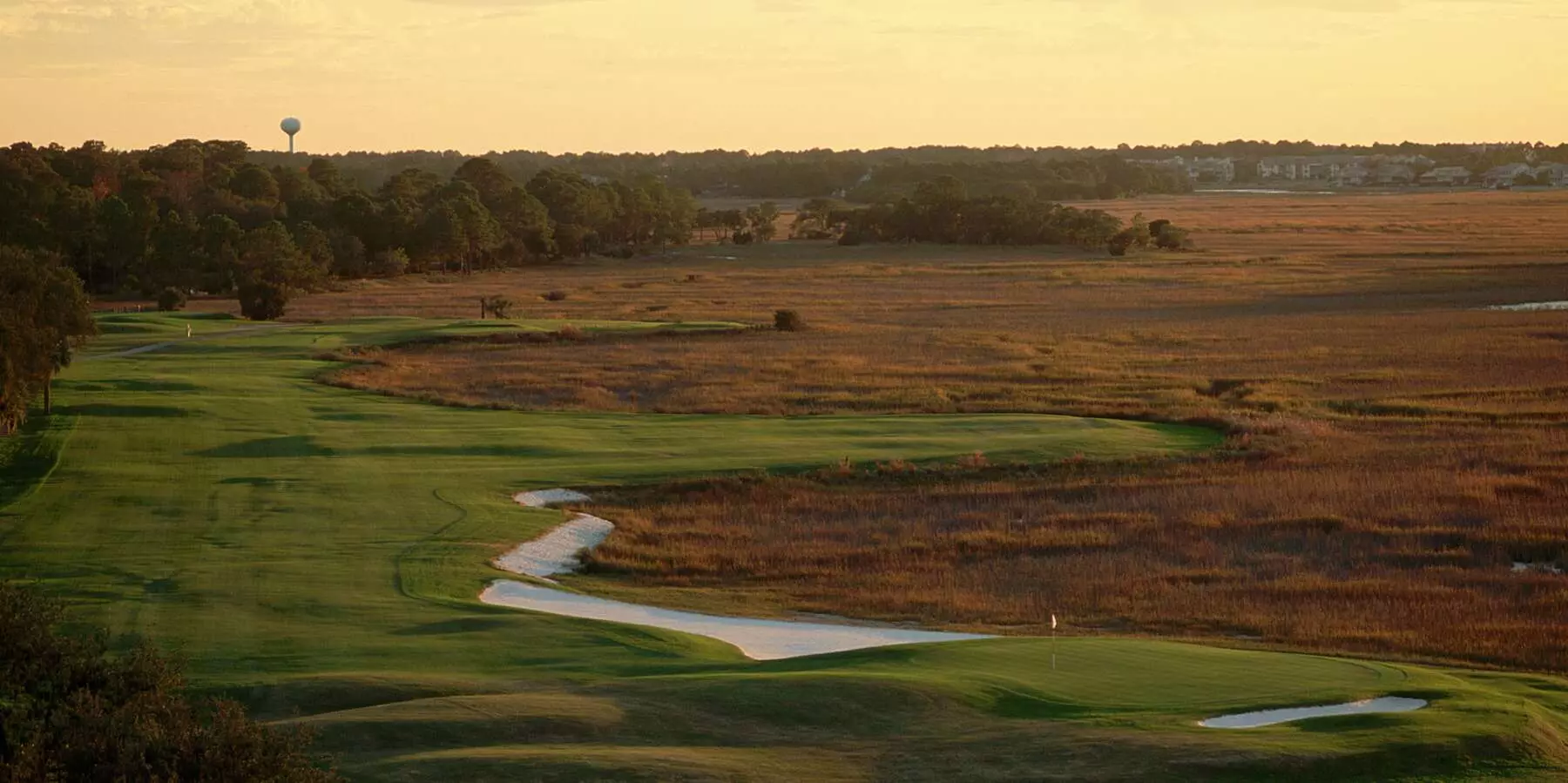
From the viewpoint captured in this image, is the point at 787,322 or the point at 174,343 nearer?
the point at 174,343

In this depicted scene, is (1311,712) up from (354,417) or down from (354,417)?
up

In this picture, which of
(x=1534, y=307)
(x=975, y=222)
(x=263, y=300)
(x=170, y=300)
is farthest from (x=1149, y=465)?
(x=975, y=222)

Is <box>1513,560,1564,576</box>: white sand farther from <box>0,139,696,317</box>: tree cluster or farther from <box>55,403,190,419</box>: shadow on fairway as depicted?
<box>0,139,696,317</box>: tree cluster

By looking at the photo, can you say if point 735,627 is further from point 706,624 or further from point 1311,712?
point 1311,712

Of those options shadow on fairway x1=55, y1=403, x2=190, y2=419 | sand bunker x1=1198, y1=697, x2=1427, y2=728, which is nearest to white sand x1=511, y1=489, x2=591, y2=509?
shadow on fairway x1=55, y1=403, x2=190, y2=419

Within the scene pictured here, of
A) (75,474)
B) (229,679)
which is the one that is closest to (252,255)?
(75,474)
